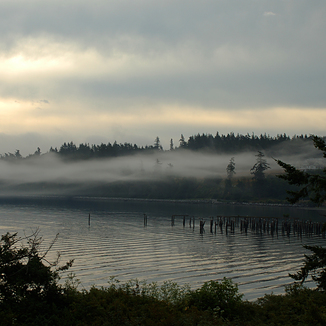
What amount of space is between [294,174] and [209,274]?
1554 cm

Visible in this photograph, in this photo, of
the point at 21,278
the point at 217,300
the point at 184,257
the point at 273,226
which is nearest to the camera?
the point at 21,278

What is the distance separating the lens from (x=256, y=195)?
569ft

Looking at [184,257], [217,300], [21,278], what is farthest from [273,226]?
[21,278]

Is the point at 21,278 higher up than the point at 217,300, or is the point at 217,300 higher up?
the point at 21,278

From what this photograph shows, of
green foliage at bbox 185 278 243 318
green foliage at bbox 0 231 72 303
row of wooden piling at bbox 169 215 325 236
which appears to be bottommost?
row of wooden piling at bbox 169 215 325 236

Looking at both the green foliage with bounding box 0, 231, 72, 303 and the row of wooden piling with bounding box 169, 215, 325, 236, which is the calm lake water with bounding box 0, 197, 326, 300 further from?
the green foliage with bounding box 0, 231, 72, 303

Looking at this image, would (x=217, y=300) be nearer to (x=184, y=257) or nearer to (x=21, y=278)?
(x=21, y=278)

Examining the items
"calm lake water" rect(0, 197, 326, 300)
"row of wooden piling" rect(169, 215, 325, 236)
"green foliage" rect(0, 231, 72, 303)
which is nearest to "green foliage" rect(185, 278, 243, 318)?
"green foliage" rect(0, 231, 72, 303)

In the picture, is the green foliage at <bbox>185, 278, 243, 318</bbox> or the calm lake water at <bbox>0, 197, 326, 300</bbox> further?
the calm lake water at <bbox>0, 197, 326, 300</bbox>

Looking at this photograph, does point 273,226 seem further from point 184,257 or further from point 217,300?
point 217,300

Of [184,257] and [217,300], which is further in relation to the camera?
[184,257]

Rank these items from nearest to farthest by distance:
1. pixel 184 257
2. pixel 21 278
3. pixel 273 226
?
pixel 21 278 < pixel 184 257 < pixel 273 226

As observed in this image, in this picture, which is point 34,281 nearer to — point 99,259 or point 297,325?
point 297,325

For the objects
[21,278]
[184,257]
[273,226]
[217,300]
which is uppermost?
[21,278]
